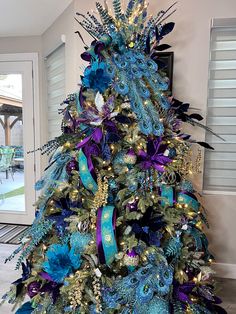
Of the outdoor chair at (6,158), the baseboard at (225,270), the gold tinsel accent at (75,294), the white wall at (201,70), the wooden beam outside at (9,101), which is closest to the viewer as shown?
the gold tinsel accent at (75,294)

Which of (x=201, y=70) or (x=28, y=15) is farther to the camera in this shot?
(x=28, y=15)

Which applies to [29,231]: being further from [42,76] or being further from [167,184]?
[42,76]

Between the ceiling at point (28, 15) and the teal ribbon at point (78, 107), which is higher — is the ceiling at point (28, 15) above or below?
above

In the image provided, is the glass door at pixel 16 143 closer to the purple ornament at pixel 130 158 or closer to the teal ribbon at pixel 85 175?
the teal ribbon at pixel 85 175

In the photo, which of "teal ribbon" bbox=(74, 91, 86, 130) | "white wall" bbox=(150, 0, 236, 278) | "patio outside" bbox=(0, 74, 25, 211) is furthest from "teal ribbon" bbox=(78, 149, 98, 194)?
"patio outside" bbox=(0, 74, 25, 211)

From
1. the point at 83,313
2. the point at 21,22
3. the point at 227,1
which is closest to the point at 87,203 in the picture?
the point at 83,313

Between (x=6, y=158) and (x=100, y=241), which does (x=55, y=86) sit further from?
(x=100, y=241)

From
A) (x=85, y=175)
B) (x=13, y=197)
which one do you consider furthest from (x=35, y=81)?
(x=85, y=175)

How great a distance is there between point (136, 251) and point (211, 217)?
56.7 inches

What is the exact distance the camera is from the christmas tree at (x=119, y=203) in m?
1.20

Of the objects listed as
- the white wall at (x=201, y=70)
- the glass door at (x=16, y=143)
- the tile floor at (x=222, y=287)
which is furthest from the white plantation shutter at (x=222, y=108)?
the glass door at (x=16, y=143)

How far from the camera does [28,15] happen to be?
254cm

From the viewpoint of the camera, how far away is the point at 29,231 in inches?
53.0

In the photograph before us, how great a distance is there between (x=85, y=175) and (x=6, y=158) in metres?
2.69
